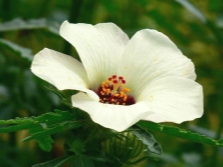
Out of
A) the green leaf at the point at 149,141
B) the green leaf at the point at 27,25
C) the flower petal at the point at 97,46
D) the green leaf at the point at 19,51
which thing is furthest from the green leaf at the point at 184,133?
the green leaf at the point at 27,25

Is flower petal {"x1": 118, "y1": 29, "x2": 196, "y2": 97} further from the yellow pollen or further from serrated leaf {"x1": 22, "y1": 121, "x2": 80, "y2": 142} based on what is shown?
serrated leaf {"x1": 22, "y1": 121, "x2": 80, "y2": 142}

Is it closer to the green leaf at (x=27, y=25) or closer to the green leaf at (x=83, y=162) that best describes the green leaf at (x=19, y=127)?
the green leaf at (x=83, y=162)

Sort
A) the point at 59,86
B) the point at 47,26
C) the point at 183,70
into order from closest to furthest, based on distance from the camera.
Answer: the point at 59,86 < the point at 183,70 < the point at 47,26

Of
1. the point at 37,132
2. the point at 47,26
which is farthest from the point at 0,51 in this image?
the point at 37,132

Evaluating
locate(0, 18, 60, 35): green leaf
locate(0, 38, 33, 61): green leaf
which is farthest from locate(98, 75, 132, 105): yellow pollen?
locate(0, 18, 60, 35): green leaf

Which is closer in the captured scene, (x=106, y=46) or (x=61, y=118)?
(x=61, y=118)

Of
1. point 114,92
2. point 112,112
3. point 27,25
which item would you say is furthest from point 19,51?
point 112,112

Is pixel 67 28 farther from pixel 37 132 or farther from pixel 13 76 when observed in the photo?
pixel 13 76
